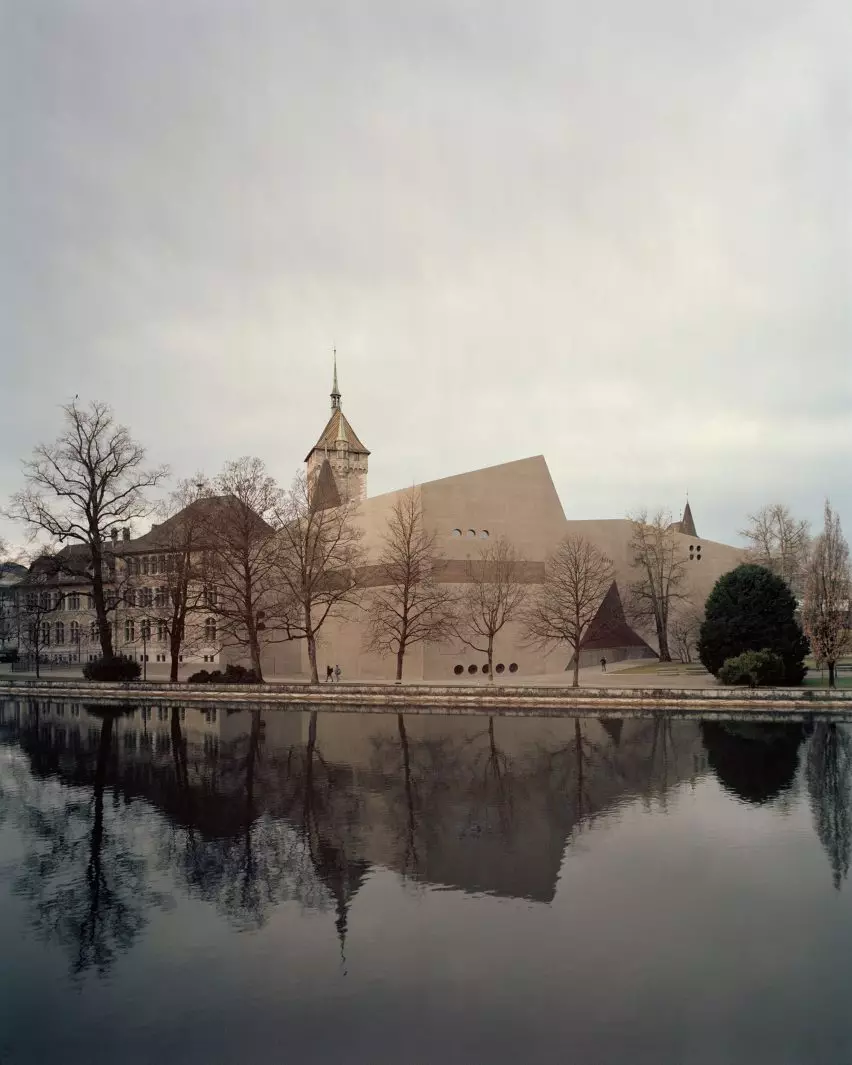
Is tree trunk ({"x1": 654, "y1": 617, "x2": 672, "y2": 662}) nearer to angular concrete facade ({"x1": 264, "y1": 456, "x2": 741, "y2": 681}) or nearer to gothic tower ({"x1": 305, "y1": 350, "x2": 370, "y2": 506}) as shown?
angular concrete facade ({"x1": 264, "y1": 456, "x2": 741, "y2": 681})

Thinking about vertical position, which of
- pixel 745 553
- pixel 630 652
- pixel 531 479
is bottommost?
pixel 630 652

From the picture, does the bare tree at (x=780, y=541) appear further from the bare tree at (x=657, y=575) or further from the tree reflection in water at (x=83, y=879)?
the tree reflection in water at (x=83, y=879)

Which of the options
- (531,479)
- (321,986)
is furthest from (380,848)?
(531,479)

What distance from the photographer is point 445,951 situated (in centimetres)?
863

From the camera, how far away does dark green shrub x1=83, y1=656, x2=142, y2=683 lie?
132 feet

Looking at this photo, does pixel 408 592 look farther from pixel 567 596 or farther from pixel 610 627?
pixel 610 627

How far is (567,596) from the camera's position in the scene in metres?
38.6

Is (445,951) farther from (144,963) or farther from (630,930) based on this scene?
(144,963)

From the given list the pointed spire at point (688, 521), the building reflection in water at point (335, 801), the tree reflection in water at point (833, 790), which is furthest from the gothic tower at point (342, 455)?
the tree reflection in water at point (833, 790)

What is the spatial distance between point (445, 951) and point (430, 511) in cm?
3221

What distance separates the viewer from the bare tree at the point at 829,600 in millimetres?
30797

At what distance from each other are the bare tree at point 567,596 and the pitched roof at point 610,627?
2.20 metres

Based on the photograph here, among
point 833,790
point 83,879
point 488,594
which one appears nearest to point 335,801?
point 83,879

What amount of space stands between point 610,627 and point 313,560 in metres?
18.7
